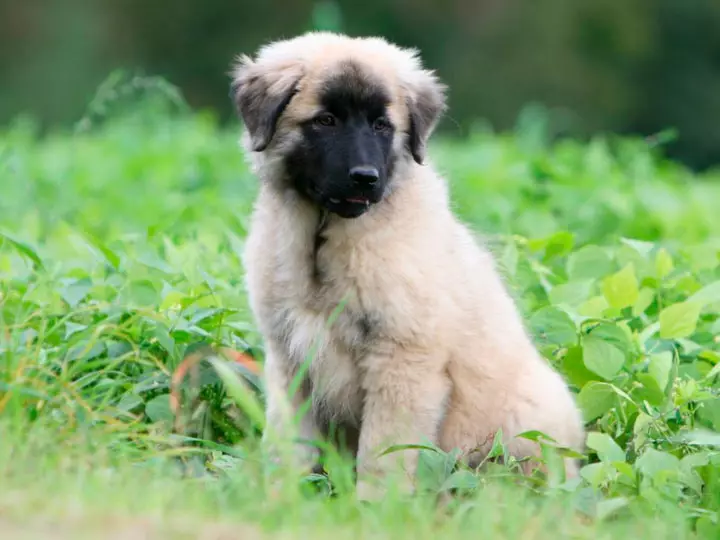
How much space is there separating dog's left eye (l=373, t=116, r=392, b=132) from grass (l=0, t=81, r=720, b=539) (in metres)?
0.94

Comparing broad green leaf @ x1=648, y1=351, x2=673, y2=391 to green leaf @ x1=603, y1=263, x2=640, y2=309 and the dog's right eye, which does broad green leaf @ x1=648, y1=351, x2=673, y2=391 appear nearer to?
green leaf @ x1=603, y1=263, x2=640, y2=309

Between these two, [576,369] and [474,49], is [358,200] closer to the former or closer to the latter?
[576,369]

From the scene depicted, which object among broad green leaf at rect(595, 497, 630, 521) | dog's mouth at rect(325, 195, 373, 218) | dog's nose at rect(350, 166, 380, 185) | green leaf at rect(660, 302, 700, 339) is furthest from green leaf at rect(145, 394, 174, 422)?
green leaf at rect(660, 302, 700, 339)

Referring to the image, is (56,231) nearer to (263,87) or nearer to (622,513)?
(263,87)

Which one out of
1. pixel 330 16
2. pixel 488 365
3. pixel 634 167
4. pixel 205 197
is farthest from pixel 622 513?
pixel 330 16

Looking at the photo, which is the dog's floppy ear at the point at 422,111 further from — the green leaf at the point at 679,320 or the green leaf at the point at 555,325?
the green leaf at the point at 679,320

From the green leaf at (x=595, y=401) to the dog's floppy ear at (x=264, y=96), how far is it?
4.42 feet

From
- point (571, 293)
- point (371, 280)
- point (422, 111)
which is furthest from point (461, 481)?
point (571, 293)

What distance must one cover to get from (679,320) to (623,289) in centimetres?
29

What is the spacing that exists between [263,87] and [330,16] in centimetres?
606

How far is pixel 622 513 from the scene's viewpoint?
11.6 feet

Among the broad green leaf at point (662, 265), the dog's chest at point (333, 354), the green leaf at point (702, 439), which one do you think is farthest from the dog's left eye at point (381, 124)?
the broad green leaf at point (662, 265)

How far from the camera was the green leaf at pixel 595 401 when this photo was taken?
4.29 metres

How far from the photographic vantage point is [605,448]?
12.7ft
